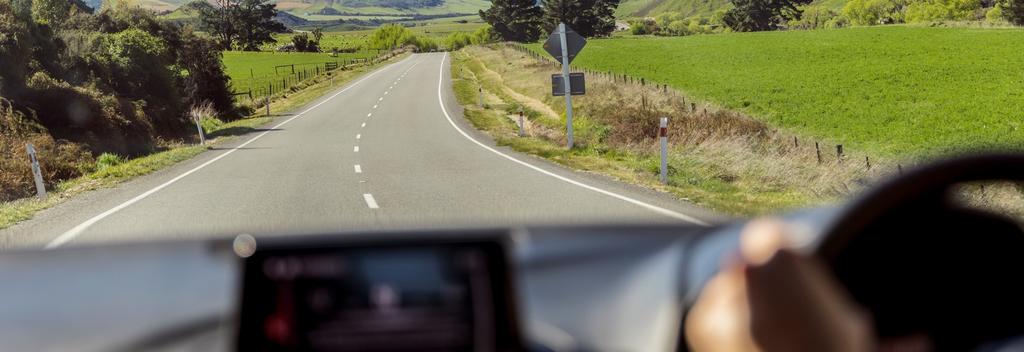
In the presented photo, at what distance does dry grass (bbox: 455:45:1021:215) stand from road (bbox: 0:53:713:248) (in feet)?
3.63

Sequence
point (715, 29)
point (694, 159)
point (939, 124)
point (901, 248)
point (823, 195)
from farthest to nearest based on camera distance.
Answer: point (715, 29)
point (939, 124)
point (694, 159)
point (823, 195)
point (901, 248)

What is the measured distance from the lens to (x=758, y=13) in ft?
403

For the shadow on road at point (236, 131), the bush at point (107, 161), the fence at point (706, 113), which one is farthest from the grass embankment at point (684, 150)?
the bush at point (107, 161)

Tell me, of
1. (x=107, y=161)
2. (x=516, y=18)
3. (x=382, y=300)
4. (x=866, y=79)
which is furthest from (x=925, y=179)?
(x=516, y=18)

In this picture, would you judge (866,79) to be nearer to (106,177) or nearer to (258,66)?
(106,177)

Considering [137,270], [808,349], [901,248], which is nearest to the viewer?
[808,349]

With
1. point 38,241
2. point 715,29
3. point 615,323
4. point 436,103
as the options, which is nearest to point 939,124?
point 436,103

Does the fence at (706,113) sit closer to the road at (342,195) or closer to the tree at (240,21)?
the road at (342,195)

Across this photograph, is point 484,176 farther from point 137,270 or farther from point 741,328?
point 741,328

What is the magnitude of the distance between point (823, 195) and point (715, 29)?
135 m

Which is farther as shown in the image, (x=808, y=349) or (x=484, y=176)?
(x=484, y=176)

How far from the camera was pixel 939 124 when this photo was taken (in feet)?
101

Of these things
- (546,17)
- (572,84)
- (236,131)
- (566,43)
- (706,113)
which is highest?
(546,17)

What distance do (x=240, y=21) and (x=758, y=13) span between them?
70.3 metres
